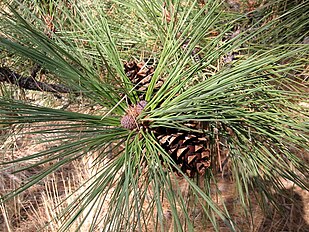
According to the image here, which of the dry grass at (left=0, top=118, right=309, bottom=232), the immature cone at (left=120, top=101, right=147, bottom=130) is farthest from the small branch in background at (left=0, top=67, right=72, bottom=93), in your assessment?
the dry grass at (left=0, top=118, right=309, bottom=232)

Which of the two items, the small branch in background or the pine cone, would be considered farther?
the small branch in background

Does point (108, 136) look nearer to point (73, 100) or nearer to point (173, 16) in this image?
point (173, 16)

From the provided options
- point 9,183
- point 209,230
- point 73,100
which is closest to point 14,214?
point 9,183

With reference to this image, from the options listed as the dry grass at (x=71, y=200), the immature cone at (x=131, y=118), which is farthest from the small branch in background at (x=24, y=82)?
the dry grass at (x=71, y=200)

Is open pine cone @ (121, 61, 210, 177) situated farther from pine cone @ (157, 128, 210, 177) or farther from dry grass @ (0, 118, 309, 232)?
dry grass @ (0, 118, 309, 232)

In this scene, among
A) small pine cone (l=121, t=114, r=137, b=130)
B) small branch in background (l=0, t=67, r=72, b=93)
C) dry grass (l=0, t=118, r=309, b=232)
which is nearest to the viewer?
small pine cone (l=121, t=114, r=137, b=130)

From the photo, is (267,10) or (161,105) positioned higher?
(267,10)

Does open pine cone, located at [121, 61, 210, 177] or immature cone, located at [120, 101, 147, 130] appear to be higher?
immature cone, located at [120, 101, 147, 130]

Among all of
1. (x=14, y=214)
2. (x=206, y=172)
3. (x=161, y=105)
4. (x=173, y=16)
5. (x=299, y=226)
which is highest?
(x=173, y=16)
